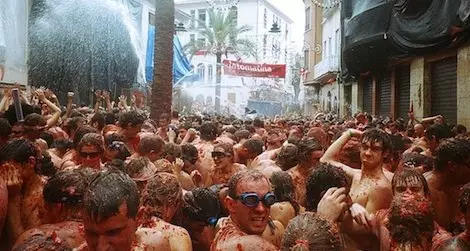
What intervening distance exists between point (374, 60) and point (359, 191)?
41.8 feet

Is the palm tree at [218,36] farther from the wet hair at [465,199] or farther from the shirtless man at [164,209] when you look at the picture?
the wet hair at [465,199]

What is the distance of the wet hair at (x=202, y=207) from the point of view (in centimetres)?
391

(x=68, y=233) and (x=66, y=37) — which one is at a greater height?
(x=66, y=37)

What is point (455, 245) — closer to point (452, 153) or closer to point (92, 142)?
point (452, 153)

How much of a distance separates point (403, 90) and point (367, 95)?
4.55 m

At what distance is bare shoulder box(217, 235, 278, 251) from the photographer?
287 cm

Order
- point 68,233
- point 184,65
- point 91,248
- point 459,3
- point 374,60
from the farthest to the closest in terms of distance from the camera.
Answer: point 184,65 < point 374,60 < point 459,3 < point 68,233 < point 91,248

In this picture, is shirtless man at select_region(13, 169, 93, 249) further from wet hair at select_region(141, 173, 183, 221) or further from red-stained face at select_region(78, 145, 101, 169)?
red-stained face at select_region(78, 145, 101, 169)

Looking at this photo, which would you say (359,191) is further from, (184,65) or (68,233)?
(184,65)

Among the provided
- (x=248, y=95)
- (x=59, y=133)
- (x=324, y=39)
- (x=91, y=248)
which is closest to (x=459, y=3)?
(x=59, y=133)

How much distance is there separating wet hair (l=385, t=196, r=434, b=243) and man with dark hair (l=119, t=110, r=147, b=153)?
4527 mm

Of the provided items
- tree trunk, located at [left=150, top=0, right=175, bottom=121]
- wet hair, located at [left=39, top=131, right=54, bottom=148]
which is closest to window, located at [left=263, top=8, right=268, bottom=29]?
tree trunk, located at [left=150, top=0, right=175, bottom=121]

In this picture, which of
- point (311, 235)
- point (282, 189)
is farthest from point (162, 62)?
point (311, 235)

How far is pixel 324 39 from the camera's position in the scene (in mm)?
33938
